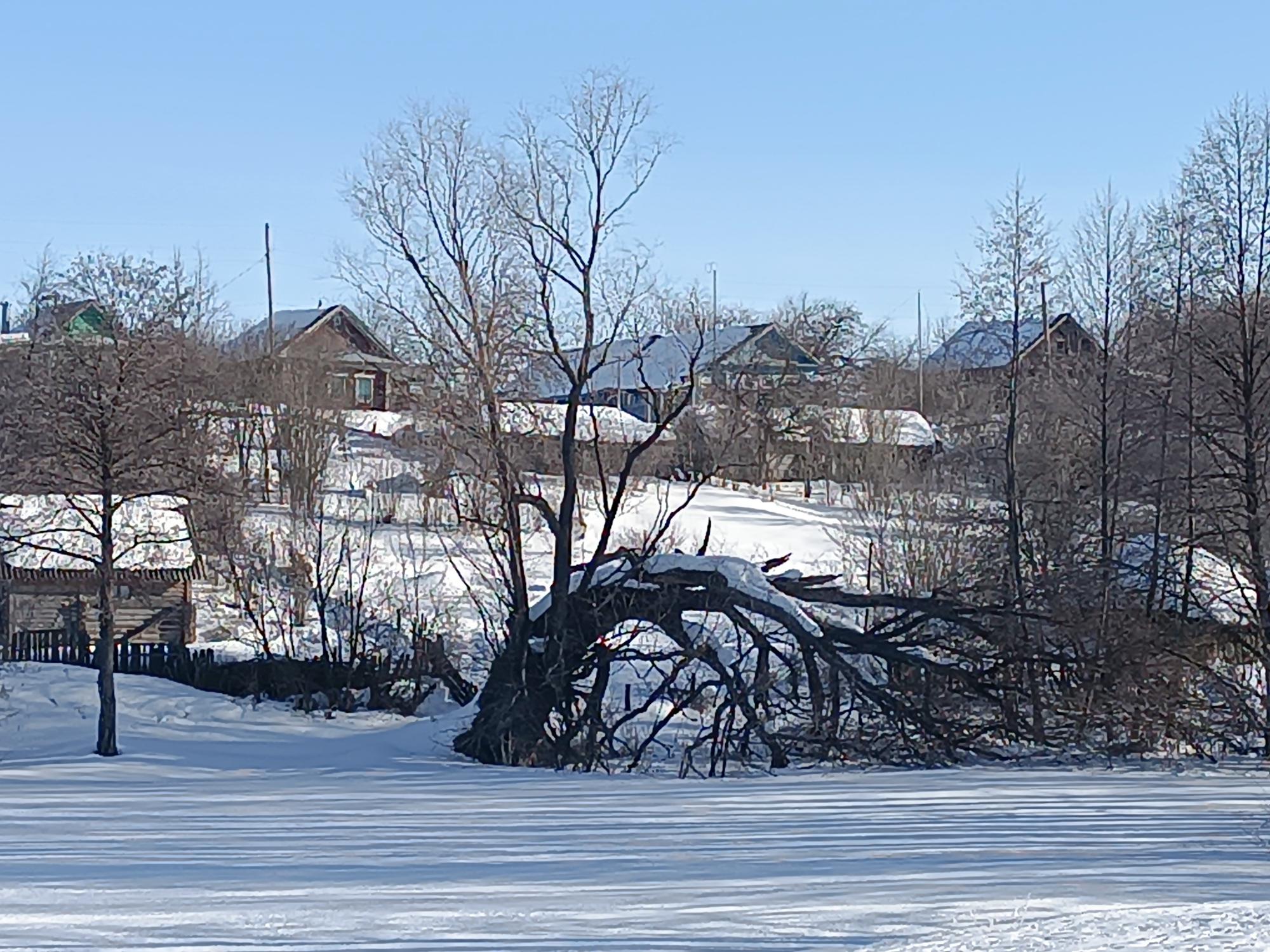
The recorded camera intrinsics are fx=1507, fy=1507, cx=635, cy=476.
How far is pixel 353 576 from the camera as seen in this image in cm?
3400

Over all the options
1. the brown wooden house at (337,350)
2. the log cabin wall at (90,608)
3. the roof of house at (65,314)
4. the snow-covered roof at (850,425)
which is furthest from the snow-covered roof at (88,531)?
the snow-covered roof at (850,425)

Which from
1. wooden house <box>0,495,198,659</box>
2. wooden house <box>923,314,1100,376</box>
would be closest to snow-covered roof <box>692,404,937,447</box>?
wooden house <box>923,314,1100,376</box>

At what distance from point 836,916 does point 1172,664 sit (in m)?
13.0

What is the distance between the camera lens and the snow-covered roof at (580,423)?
2556 cm

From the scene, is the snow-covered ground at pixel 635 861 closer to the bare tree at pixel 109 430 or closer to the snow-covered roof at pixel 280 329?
the bare tree at pixel 109 430

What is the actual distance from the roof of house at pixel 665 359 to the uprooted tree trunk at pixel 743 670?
3.16 metres

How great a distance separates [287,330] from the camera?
5534 cm

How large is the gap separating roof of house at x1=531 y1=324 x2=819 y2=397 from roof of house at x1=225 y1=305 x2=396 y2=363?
6220 millimetres

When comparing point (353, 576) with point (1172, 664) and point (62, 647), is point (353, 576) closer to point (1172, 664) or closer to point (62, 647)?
point (62, 647)

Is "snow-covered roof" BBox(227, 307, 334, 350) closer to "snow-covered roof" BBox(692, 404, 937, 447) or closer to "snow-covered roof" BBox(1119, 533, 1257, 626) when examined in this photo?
"snow-covered roof" BBox(692, 404, 937, 447)

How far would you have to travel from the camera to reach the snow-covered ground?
6914 millimetres

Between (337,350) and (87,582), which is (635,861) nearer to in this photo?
(87,582)

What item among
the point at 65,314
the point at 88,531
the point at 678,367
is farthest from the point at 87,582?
the point at 678,367

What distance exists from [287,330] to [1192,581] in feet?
130
